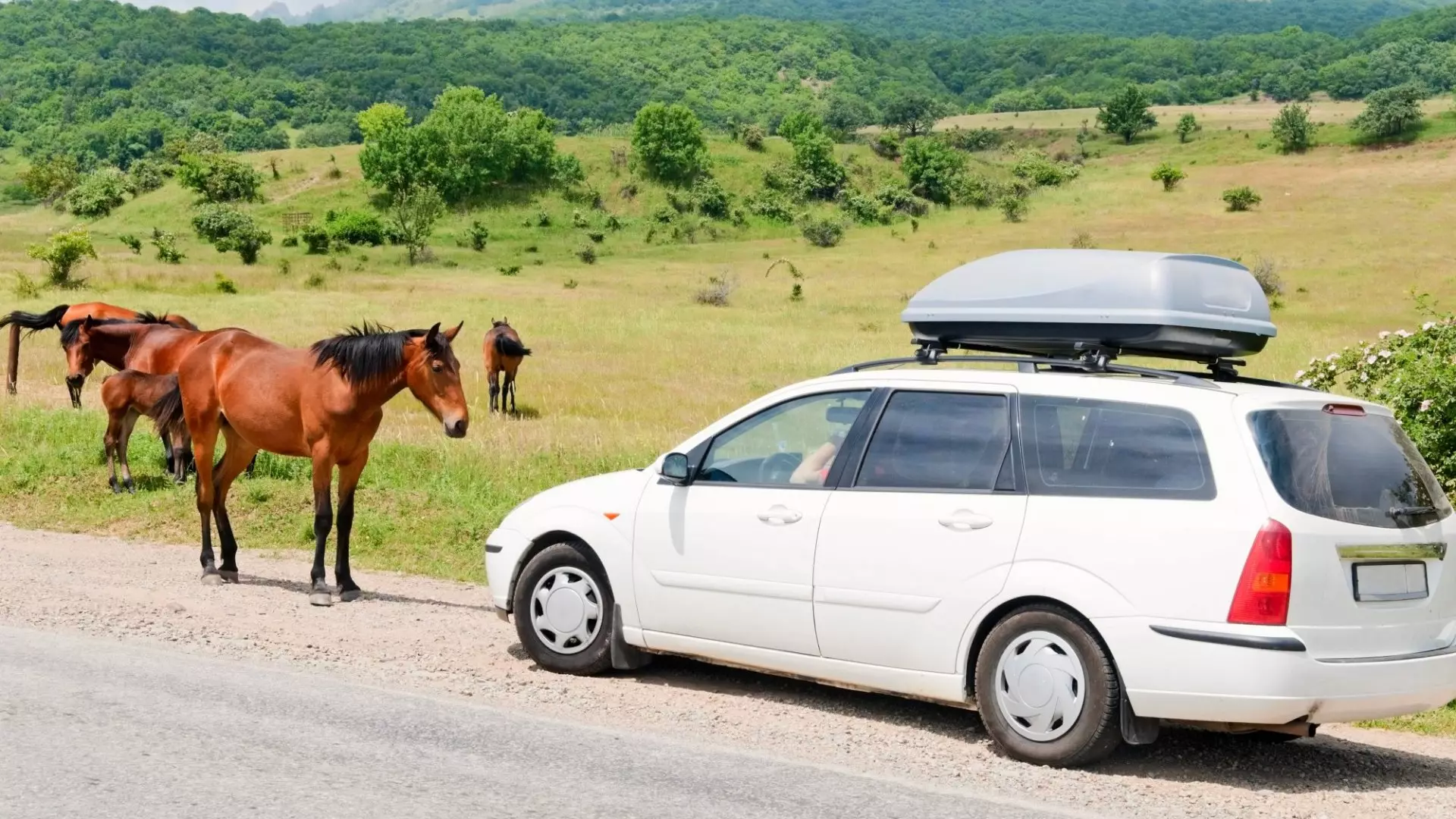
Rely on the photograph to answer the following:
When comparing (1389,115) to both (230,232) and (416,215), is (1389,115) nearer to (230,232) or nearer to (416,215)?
(416,215)

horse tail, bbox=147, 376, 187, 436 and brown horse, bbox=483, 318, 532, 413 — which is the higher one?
horse tail, bbox=147, 376, 187, 436

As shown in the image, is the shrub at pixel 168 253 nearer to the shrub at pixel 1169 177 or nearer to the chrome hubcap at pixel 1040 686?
the shrub at pixel 1169 177

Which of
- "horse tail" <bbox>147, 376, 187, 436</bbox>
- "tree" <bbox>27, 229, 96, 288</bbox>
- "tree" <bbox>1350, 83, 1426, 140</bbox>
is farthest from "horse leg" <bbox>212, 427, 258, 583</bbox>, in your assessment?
"tree" <bbox>1350, 83, 1426, 140</bbox>

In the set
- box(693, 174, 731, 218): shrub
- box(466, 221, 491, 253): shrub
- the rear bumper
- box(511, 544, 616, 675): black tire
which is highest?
the rear bumper

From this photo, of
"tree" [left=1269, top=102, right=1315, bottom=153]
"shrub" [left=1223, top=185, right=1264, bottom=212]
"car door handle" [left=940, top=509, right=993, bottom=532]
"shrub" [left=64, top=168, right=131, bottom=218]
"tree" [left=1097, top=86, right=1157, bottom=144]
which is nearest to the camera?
"car door handle" [left=940, top=509, right=993, bottom=532]

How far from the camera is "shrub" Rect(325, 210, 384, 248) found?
90562mm

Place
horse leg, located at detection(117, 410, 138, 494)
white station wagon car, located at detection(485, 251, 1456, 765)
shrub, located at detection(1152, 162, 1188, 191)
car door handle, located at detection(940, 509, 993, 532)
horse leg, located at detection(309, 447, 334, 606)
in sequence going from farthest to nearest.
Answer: shrub, located at detection(1152, 162, 1188, 191) < horse leg, located at detection(117, 410, 138, 494) < horse leg, located at detection(309, 447, 334, 606) < car door handle, located at detection(940, 509, 993, 532) < white station wagon car, located at detection(485, 251, 1456, 765)

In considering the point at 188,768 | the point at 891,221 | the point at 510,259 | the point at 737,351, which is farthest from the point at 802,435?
the point at 891,221

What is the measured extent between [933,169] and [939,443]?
12471cm

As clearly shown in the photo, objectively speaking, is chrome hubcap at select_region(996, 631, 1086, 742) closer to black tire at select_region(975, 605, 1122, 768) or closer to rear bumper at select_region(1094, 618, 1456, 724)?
black tire at select_region(975, 605, 1122, 768)

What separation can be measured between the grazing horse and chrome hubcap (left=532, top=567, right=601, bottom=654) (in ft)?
31.9

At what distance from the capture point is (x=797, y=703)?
773 centimetres

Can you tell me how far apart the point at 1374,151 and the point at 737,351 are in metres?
86.2

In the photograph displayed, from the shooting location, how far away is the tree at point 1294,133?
11231cm
